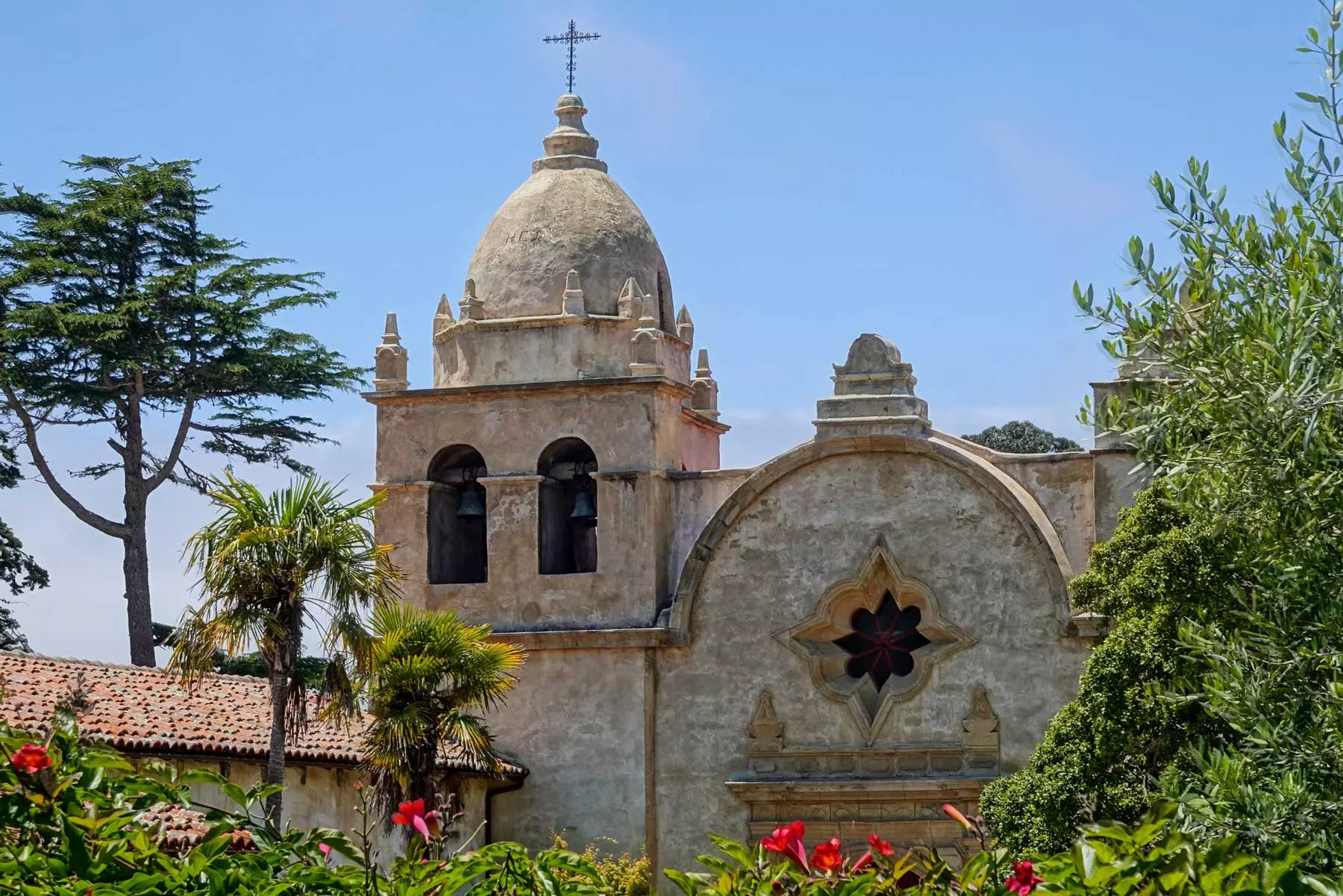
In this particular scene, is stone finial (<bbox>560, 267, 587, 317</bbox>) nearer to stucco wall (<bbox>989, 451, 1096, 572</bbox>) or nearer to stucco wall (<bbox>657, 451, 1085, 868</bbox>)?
stucco wall (<bbox>657, 451, 1085, 868</bbox>)

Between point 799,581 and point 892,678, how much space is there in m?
1.55

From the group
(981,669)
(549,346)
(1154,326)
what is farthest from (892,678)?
(1154,326)

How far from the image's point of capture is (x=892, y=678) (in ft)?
82.0

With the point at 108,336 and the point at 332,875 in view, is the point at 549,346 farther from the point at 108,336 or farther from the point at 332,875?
the point at 332,875

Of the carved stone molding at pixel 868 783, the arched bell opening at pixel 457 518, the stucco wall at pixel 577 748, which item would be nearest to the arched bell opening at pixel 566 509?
the arched bell opening at pixel 457 518

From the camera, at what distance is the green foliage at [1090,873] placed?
6000mm

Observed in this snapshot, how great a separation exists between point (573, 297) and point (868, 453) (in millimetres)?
4120

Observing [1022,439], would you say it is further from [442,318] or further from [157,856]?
[157,856]

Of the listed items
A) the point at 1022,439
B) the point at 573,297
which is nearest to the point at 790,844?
the point at 573,297

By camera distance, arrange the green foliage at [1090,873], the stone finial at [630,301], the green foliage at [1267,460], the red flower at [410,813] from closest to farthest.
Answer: the green foliage at [1090,873]
the red flower at [410,813]
the green foliage at [1267,460]
the stone finial at [630,301]

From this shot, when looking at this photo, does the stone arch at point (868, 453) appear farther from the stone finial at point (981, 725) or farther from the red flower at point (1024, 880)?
the red flower at point (1024, 880)

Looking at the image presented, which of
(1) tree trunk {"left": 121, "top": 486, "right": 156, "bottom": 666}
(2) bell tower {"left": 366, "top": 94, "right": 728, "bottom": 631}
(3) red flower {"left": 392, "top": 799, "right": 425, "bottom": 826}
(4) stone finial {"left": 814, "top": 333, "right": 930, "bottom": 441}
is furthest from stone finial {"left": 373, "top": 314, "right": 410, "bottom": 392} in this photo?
(3) red flower {"left": 392, "top": 799, "right": 425, "bottom": 826}

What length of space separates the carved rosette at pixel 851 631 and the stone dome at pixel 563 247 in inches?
184

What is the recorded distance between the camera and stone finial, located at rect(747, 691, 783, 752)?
25031mm
